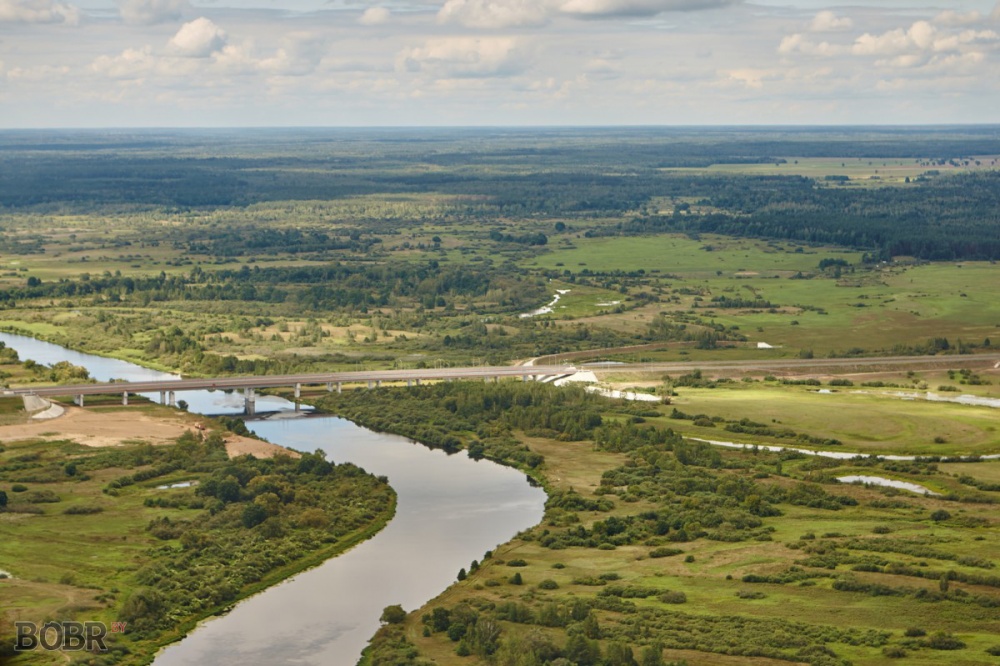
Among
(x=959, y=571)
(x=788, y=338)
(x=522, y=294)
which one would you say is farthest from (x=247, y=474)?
(x=522, y=294)

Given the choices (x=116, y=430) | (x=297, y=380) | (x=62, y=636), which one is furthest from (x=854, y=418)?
(x=62, y=636)

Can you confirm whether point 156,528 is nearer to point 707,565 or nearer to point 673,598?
point 673,598

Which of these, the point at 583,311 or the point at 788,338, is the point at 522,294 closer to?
the point at 583,311

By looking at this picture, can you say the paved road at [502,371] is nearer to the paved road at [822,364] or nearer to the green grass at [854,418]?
the paved road at [822,364]

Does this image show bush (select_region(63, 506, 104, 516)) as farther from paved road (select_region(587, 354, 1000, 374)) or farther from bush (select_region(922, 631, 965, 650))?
paved road (select_region(587, 354, 1000, 374))

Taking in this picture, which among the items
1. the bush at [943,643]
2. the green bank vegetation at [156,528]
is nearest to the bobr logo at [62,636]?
the green bank vegetation at [156,528]

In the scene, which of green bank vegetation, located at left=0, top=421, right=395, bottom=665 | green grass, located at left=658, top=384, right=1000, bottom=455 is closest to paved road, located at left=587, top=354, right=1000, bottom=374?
green grass, located at left=658, top=384, right=1000, bottom=455
